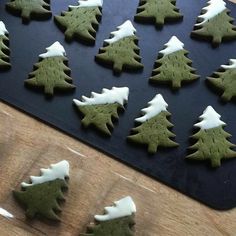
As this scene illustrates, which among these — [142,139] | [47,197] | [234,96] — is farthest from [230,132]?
[47,197]

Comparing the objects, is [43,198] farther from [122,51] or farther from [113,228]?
[122,51]

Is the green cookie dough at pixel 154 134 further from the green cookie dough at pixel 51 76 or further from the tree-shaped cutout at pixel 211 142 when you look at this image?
the green cookie dough at pixel 51 76

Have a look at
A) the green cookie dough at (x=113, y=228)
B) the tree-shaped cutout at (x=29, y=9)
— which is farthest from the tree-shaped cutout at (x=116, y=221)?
the tree-shaped cutout at (x=29, y=9)

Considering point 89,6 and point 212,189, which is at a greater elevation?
point 89,6

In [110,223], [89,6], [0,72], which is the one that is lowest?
[110,223]

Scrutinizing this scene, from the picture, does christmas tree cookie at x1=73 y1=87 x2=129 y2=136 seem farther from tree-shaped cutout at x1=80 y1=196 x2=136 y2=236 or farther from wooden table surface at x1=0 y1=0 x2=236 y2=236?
tree-shaped cutout at x1=80 y1=196 x2=136 y2=236

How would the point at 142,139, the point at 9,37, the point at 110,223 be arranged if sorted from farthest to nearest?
the point at 9,37 < the point at 142,139 < the point at 110,223

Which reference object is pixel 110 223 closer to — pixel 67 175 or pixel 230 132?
pixel 67 175
